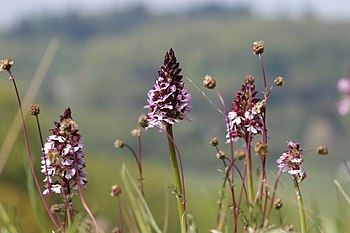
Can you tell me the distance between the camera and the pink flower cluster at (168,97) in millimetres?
3389

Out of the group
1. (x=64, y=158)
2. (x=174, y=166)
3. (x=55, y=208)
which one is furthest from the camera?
(x=174, y=166)

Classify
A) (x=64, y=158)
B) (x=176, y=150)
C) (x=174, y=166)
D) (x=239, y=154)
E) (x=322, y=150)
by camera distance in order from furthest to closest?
1. (x=239, y=154)
2. (x=174, y=166)
3. (x=176, y=150)
4. (x=64, y=158)
5. (x=322, y=150)

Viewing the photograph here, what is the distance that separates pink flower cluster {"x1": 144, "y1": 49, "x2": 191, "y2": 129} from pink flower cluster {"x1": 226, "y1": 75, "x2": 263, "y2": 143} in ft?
0.75

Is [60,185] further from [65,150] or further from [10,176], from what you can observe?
[10,176]

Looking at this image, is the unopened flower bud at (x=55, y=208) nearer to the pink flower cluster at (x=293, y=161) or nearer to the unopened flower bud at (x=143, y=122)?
the unopened flower bud at (x=143, y=122)

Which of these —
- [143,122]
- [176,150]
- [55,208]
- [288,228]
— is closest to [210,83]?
[176,150]

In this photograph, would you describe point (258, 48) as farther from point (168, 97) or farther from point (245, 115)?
A: point (168, 97)

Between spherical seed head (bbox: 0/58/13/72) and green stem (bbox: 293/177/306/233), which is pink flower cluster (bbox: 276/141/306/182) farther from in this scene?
spherical seed head (bbox: 0/58/13/72)

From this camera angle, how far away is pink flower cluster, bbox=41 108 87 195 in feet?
10.8

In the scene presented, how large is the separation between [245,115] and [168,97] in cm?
38

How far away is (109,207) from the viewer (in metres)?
65.4

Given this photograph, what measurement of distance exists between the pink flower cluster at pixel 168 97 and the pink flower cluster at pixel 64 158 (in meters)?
0.39

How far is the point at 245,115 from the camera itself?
3.39 meters

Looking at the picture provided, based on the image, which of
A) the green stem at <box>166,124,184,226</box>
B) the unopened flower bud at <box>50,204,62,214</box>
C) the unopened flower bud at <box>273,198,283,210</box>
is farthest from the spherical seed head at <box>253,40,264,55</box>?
the unopened flower bud at <box>50,204,62,214</box>
